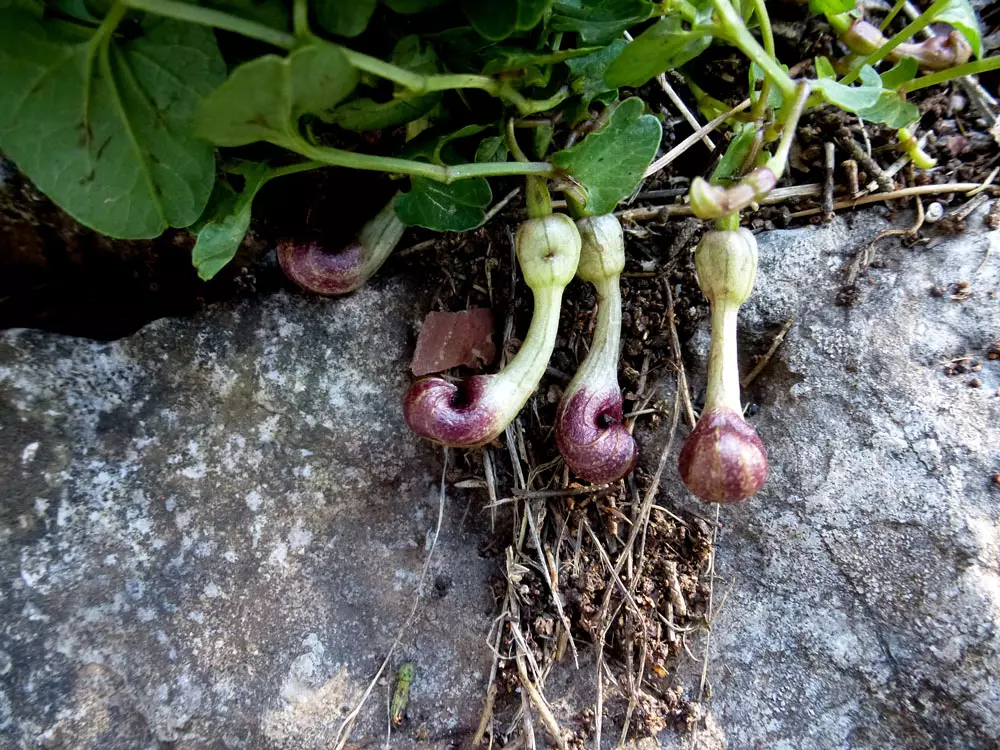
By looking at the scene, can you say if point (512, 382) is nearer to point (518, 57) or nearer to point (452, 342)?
point (452, 342)

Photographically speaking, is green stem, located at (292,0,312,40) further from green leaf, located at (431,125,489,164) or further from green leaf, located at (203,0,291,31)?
green leaf, located at (431,125,489,164)

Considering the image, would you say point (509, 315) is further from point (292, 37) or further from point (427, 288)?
point (292, 37)

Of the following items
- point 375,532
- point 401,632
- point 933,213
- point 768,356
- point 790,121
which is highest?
point 790,121

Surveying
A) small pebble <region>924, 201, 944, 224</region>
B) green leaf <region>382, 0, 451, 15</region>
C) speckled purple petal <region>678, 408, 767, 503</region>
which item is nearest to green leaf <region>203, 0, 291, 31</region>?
green leaf <region>382, 0, 451, 15</region>

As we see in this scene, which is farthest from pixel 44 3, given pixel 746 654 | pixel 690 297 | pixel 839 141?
pixel 746 654

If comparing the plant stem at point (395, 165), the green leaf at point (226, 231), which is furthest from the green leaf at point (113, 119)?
the plant stem at point (395, 165)

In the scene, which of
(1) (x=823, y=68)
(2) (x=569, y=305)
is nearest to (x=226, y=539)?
(2) (x=569, y=305)

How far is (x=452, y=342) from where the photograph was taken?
1112 mm

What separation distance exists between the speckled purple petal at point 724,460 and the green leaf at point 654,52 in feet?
1.53

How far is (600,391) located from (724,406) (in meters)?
0.17

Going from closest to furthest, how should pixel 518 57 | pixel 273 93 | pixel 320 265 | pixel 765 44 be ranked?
pixel 273 93, pixel 518 57, pixel 765 44, pixel 320 265

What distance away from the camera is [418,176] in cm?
98

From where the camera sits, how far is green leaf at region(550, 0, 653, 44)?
33.8 inches

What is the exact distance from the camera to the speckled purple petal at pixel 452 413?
0.96 metres
